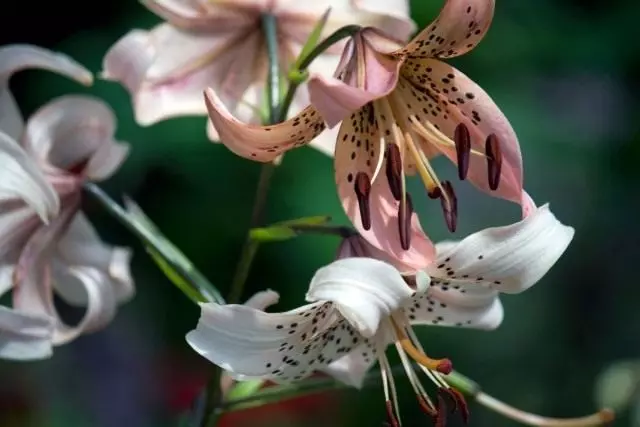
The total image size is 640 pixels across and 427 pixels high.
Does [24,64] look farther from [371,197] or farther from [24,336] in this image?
[371,197]

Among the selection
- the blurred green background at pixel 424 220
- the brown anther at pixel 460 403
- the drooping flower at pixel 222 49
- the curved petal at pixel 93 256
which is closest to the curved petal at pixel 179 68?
the drooping flower at pixel 222 49

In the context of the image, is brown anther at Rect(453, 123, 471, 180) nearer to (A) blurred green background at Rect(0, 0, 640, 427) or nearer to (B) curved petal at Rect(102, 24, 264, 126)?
(B) curved petal at Rect(102, 24, 264, 126)

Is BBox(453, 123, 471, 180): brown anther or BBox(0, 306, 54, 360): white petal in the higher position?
BBox(453, 123, 471, 180): brown anther

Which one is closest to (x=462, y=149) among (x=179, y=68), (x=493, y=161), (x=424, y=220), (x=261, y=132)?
(x=493, y=161)

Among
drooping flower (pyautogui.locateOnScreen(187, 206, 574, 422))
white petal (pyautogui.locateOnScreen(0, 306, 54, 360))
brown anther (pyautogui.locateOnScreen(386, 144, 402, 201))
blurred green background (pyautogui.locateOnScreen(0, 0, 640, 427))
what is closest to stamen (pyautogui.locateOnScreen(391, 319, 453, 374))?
drooping flower (pyautogui.locateOnScreen(187, 206, 574, 422))

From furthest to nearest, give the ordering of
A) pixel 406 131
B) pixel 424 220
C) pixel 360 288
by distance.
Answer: pixel 424 220, pixel 406 131, pixel 360 288

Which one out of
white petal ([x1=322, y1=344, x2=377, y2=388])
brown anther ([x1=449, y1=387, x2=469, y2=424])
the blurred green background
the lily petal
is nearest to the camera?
the lily petal
